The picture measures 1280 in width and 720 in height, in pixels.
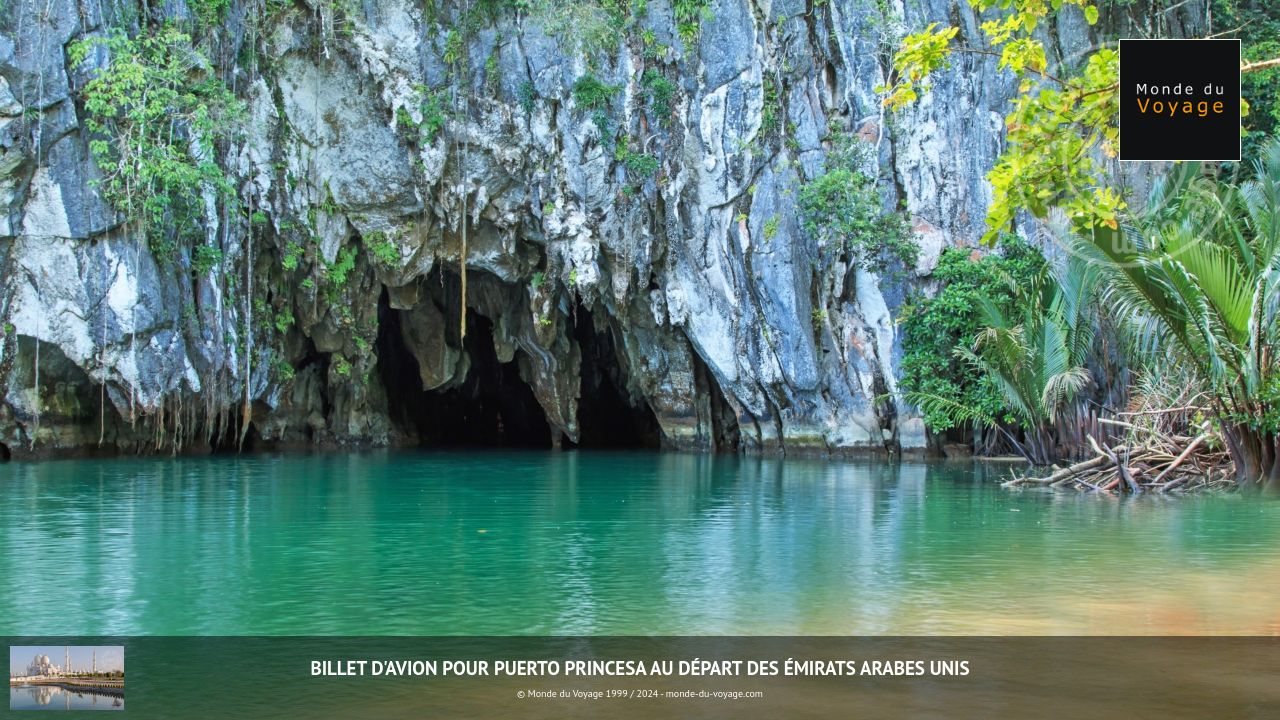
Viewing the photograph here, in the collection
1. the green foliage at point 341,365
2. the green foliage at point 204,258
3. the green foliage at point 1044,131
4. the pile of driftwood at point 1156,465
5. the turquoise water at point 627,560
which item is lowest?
Answer: the turquoise water at point 627,560

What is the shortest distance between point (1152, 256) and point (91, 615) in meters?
10.6

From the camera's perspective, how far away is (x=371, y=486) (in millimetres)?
15148

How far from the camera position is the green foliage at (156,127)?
1869cm

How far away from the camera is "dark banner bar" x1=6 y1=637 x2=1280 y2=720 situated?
14.9ft

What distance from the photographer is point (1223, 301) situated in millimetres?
11180

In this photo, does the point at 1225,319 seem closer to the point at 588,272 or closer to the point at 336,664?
the point at 336,664

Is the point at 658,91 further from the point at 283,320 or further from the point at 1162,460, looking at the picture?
the point at 1162,460

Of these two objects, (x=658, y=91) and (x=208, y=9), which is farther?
(x=658, y=91)

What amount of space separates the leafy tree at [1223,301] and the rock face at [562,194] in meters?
8.38

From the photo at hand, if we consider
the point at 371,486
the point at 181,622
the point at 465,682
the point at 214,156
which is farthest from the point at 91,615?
the point at 214,156

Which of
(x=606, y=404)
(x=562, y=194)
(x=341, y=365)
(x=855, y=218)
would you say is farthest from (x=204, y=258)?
(x=606, y=404)

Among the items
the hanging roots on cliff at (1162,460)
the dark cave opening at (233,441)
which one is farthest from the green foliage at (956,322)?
the dark cave opening at (233,441)

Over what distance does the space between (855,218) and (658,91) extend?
4.78 meters

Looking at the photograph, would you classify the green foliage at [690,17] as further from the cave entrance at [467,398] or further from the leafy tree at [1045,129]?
the leafy tree at [1045,129]
